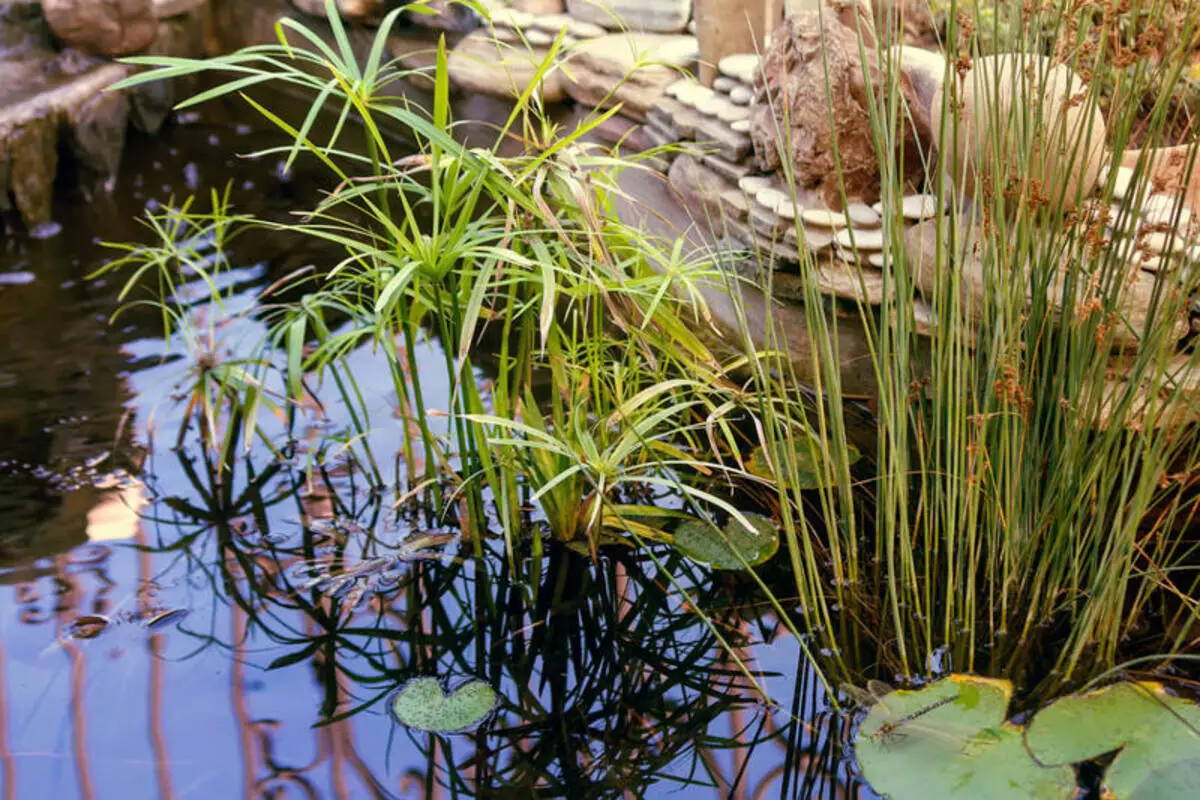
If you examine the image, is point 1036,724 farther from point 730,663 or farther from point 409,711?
point 409,711

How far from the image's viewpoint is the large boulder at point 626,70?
3.55 m

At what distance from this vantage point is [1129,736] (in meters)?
1.51

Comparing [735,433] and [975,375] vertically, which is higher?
[975,375]

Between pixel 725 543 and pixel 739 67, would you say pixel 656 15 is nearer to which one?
pixel 739 67

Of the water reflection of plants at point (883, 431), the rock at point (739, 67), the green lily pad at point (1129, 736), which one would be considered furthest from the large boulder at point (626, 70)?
the green lily pad at point (1129, 736)

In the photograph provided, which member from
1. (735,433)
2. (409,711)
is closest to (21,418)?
(409,711)

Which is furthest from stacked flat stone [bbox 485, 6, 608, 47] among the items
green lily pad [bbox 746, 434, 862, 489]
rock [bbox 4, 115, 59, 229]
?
green lily pad [bbox 746, 434, 862, 489]

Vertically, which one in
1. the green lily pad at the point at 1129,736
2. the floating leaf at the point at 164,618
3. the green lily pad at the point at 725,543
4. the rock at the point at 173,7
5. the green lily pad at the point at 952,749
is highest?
the rock at the point at 173,7

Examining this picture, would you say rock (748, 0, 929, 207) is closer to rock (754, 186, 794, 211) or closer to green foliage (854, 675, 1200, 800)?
rock (754, 186, 794, 211)

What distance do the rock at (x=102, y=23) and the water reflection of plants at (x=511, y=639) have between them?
9.74ft

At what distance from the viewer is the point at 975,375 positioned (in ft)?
5.28

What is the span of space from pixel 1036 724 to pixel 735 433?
42.3 inches

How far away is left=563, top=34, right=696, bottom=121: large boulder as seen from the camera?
355cm

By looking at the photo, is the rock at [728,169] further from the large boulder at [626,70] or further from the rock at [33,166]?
the rock at [33,166]
